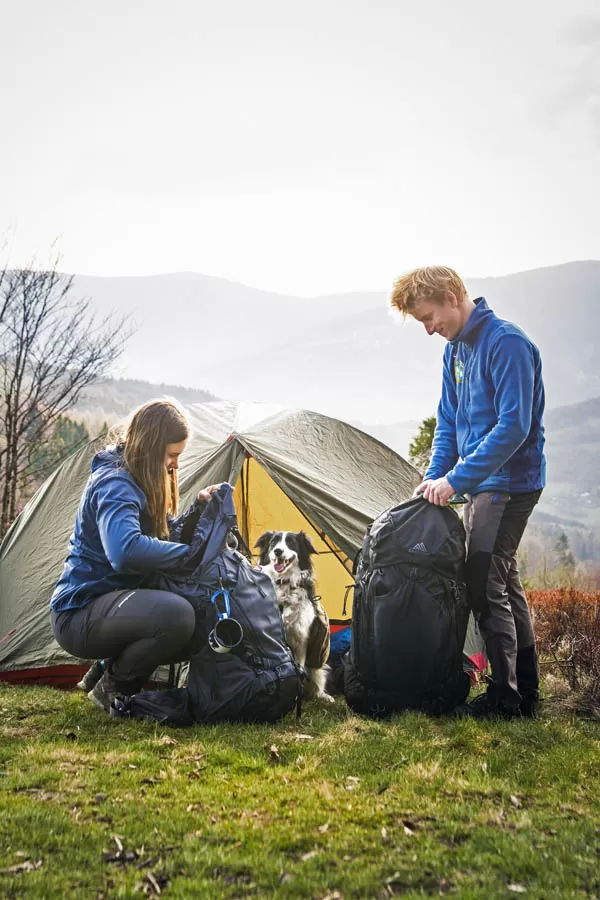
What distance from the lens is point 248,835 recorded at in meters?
1.93

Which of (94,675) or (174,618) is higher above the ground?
(174,618)

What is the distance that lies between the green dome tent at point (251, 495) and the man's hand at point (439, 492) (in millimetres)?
958

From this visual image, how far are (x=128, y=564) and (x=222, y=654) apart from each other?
0.58 meters

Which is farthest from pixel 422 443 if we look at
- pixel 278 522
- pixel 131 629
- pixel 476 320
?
pixel 131 629

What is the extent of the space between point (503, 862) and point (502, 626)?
1.50 metres

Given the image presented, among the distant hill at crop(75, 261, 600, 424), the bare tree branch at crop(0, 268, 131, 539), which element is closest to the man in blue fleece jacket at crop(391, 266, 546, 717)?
the bare tree branch at crop(0, 268, 131, 539)

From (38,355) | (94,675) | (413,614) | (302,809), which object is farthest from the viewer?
(38,355)

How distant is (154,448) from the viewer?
3.28 m

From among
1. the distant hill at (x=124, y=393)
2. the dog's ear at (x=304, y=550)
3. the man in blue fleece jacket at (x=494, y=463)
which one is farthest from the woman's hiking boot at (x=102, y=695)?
the distant hill at (x=124, y=393)

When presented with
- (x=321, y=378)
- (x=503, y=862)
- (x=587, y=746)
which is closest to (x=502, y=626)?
(x=587, y=746)

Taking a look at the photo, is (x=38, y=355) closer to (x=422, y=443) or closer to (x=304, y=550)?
(x=422, y=443)

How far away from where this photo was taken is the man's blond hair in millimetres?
3299

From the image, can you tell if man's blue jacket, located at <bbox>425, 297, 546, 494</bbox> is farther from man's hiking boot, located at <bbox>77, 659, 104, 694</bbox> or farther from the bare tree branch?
the bare tree branch

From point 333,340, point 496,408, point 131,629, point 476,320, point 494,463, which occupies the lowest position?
point 131,629
